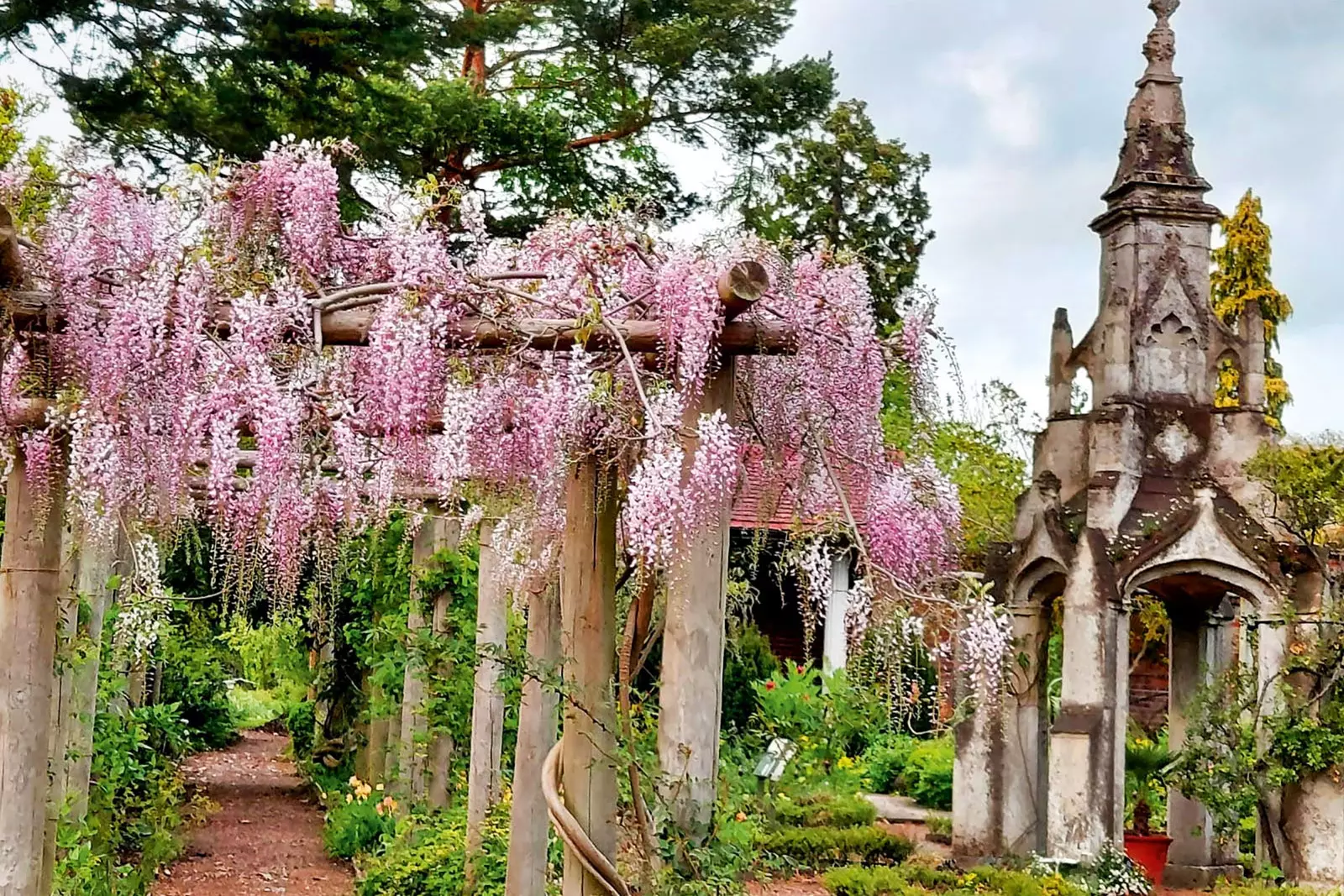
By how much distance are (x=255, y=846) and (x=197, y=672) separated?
3.06 m

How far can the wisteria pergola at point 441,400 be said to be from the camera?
3801 mm

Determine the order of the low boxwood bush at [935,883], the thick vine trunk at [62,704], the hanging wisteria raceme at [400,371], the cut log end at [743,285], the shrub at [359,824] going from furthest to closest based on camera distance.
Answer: the shrub at [359,824], the low boxwood bush at [935,883], the thick vine trunk at [62,704], the hanging wisteria raceme at [400,371], the cut log end at [743,285]

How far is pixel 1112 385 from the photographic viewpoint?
1036 cm

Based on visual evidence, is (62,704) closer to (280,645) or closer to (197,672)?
(280,645)

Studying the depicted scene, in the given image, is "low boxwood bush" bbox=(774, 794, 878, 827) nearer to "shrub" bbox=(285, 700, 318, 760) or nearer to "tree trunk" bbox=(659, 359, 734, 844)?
"shrub" bbox=(285, 700, 318, 760)

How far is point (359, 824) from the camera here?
9.45 metres

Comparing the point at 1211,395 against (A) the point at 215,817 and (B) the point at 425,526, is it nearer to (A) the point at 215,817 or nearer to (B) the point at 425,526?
(B) the point at 425,526

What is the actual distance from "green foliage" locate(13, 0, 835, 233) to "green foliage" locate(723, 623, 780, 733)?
4404 mm

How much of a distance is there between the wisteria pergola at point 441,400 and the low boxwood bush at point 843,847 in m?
6.07

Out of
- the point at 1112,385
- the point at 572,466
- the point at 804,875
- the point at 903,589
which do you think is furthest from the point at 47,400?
the point at 1112,385

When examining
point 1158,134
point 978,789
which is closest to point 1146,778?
point 978,789

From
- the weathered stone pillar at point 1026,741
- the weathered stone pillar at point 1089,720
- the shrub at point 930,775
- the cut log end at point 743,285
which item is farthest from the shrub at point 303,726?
the cut log end at point 743,285

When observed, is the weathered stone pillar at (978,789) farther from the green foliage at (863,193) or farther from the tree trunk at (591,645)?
the green foliage at (863,193)

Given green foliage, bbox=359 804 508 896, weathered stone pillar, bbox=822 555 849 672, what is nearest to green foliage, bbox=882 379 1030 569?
weathered stone pillar, bbox=822 555 849 672
